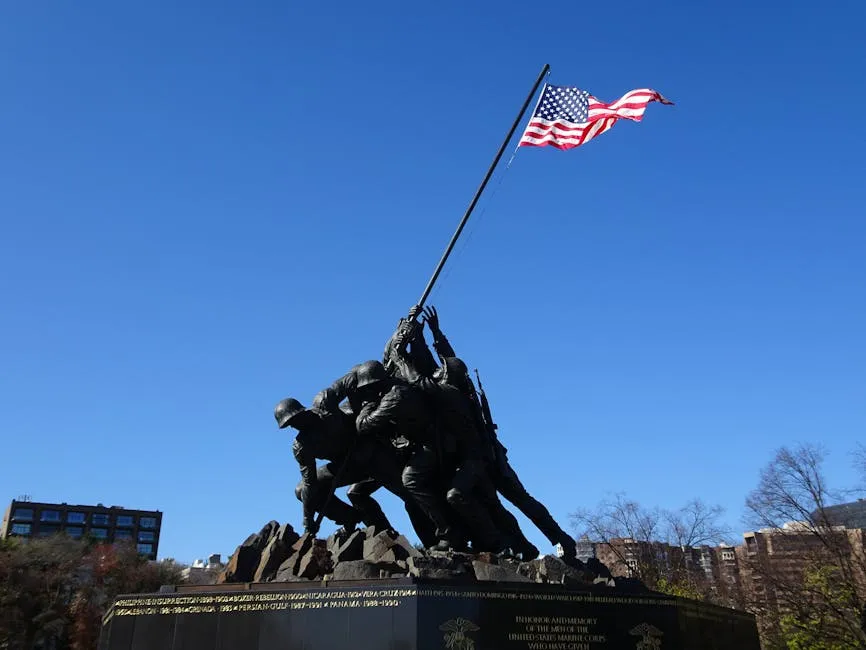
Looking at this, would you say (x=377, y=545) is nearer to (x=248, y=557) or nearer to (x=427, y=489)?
(x=427, y=489)

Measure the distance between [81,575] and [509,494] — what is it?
35018 mm

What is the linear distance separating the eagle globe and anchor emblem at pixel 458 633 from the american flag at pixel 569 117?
9.90 meters

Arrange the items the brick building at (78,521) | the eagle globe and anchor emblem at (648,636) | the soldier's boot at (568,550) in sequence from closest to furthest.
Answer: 1. the eagle globe and anchor emblem at (648,636)
2. the soldier's boot at (568,550)
3. the brick building at (78,521)

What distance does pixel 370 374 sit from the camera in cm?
1430

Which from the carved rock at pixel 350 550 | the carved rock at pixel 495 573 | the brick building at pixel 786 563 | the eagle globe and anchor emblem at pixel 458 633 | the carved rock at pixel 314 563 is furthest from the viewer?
the brick building at pixel 786 563

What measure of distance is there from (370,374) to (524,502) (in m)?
3.52

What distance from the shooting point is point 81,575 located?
42.2 metres

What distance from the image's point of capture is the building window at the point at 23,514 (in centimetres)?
8869

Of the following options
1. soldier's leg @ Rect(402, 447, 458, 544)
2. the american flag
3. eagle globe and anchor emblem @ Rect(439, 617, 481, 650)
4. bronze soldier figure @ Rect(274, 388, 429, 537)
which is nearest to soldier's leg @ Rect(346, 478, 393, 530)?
bronze soldier figure @ Rect(274, 388, 429, 537)

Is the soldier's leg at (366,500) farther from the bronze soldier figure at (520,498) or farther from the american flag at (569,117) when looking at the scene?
the american flag at (569,117)

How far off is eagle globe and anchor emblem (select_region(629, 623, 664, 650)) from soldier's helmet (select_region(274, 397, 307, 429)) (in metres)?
6.17

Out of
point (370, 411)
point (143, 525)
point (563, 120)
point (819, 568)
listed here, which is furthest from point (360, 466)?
point (143, 525)

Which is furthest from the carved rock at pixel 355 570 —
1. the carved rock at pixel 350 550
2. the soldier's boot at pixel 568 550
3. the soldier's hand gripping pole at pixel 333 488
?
the soldier's boot at pixel 568 550

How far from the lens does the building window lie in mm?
88688
